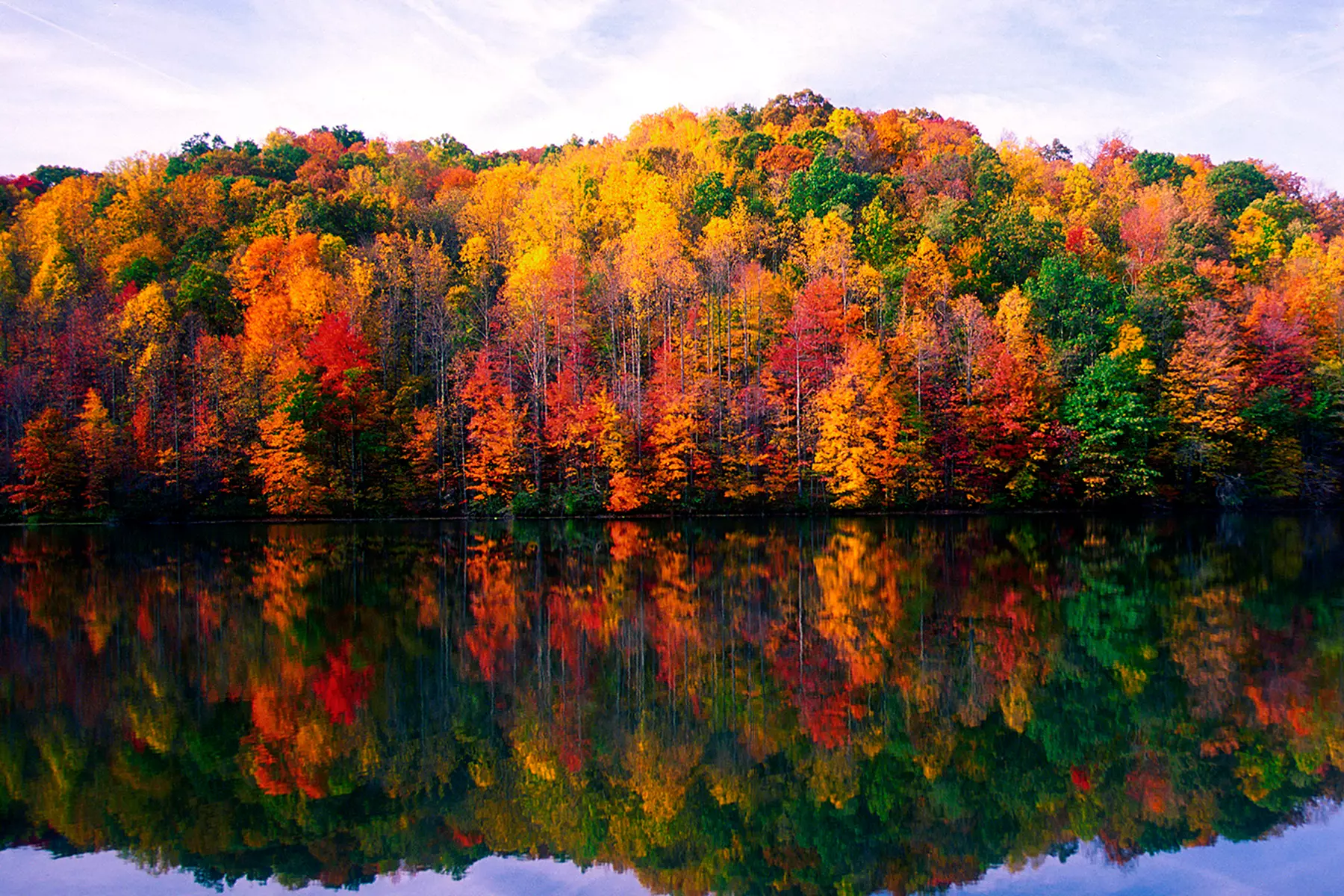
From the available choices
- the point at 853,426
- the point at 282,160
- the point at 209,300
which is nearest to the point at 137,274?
the point at 209,300

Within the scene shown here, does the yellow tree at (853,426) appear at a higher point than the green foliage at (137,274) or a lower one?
lower

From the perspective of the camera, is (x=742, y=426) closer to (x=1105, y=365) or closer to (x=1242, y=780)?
(x=1105, y=365)

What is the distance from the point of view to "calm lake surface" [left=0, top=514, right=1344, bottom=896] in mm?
7055

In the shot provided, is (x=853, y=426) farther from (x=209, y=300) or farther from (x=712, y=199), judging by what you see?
(x=209, y=300)

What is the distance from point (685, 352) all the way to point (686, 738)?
133 ft

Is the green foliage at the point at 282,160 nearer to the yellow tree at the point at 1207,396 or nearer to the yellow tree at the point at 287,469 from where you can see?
the yellow tree at the point at 287,469

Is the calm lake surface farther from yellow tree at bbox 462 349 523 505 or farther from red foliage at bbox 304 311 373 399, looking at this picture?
red foliage at bbox 304 311 373 399

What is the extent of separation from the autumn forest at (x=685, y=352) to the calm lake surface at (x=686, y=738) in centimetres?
2623

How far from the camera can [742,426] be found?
4584 centimetres

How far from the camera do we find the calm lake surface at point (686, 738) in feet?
23.1

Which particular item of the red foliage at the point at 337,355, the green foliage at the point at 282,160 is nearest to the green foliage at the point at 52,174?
the green foliage at the point at 282,160

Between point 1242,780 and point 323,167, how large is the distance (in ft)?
258

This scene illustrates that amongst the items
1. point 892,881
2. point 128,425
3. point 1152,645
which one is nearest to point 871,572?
point 1152,645

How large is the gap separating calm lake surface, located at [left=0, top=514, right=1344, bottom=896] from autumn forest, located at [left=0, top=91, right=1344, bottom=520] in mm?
26230
